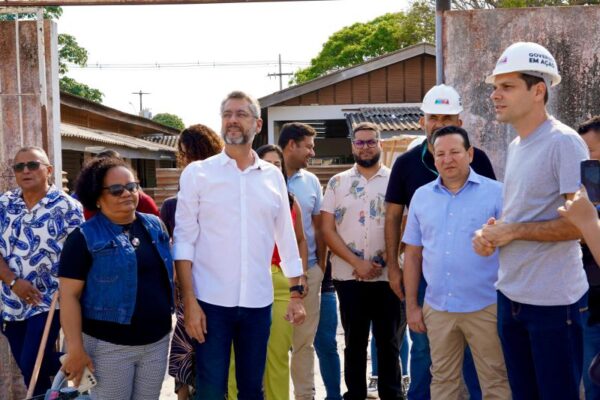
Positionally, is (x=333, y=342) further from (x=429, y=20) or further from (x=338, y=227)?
(x=429, y=20)

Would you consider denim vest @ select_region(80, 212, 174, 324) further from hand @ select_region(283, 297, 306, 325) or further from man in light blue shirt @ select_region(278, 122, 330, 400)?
man in light blue shirt @ select_region(278, 122, 330, 400)

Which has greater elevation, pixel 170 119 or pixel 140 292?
pixel 170 119

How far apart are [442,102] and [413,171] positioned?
48cm


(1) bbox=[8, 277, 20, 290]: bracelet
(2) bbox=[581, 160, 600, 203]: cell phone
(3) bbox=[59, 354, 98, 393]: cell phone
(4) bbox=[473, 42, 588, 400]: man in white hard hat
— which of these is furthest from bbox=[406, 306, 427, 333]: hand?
(1) bbox=[8, 277, 20, 290]: bracelet

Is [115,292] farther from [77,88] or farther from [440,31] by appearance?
[77,88]

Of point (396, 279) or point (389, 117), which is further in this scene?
point (389, 117)

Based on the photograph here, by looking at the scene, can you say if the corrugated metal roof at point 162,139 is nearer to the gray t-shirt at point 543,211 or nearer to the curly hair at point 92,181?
the curly hair at point 92,181

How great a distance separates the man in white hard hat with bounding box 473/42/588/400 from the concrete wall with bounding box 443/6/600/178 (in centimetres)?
141

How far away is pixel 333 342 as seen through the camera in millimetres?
5406

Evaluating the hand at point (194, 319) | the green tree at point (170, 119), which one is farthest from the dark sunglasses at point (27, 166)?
the green tree at point (170, 119)

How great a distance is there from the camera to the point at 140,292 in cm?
355

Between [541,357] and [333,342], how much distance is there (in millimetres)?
2325

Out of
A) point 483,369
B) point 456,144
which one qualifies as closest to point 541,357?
point 483,369

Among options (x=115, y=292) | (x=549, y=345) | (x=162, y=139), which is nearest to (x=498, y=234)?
(x=549, y=345)
